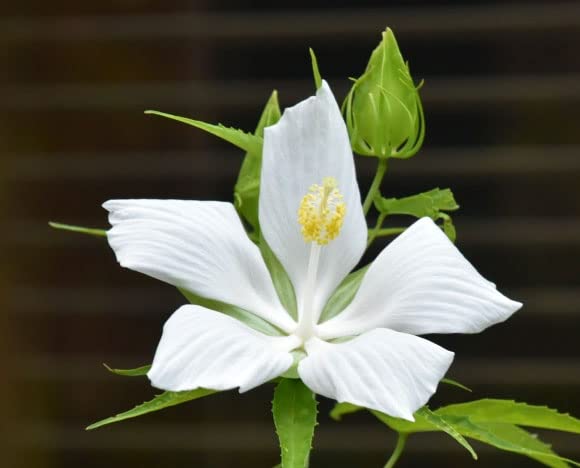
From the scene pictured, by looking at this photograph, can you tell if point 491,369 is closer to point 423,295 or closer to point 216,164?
point 216,164

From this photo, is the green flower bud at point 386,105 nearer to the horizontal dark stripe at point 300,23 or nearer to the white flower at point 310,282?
the white flower at point 310,282

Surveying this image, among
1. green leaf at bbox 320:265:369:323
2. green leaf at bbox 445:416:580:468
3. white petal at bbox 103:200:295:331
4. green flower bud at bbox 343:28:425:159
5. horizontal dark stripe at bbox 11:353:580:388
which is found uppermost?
green flower bud at bbox 343:28:425:159

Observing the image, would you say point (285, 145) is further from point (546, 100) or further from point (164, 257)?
point (546, 100)

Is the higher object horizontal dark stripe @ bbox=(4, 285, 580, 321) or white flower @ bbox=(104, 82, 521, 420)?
white flower @ bbox=(104, 82, 521, 420)

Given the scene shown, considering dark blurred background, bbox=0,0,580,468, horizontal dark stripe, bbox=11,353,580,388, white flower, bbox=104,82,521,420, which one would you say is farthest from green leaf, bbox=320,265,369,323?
horizontal dark stripe, bbox=11,353,580,388

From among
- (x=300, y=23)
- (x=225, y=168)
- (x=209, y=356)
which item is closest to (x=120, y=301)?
(x=225, y=168)

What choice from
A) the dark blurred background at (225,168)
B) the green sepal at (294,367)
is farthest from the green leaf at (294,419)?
the dark blurred background at (225,168)

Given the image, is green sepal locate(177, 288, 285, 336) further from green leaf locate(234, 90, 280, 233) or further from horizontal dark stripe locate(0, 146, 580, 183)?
horizontal dark stripe locate(0, 146, 580, 183)
